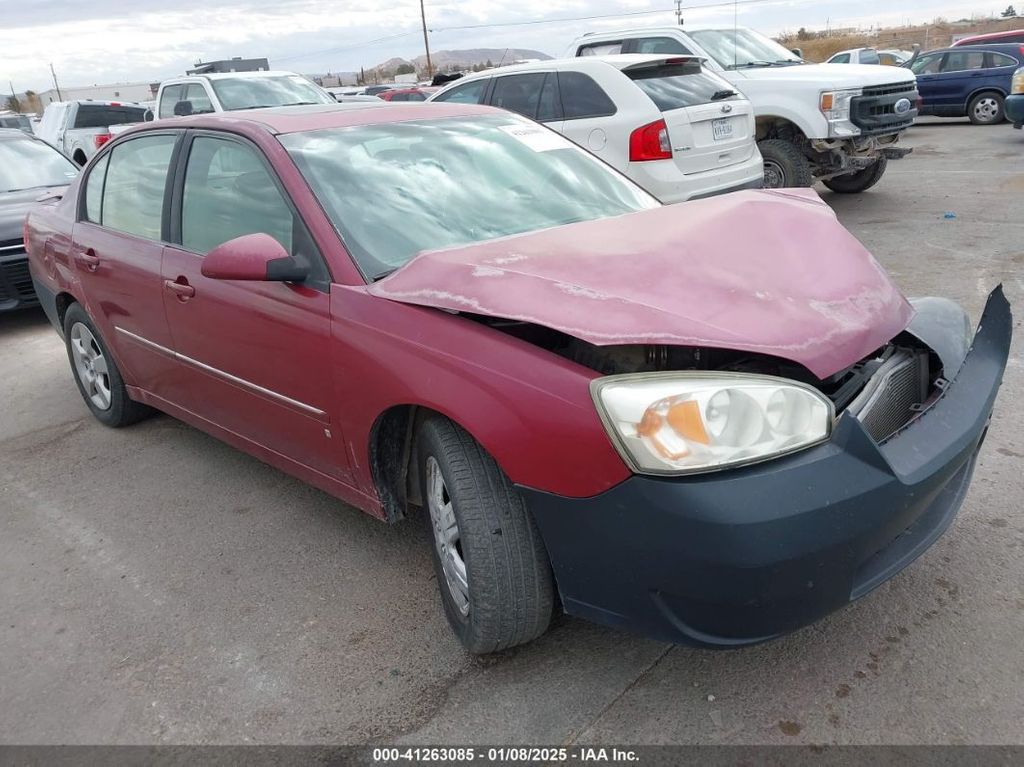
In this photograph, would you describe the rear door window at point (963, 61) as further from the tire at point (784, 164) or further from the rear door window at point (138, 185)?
the rear door window at point (138, 185)

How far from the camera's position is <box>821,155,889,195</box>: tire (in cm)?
1004

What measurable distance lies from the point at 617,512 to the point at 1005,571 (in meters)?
1.63

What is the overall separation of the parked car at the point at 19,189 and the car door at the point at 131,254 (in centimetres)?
207

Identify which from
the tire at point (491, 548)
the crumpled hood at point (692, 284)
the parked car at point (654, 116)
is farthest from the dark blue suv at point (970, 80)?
the tire at point (491, 548)

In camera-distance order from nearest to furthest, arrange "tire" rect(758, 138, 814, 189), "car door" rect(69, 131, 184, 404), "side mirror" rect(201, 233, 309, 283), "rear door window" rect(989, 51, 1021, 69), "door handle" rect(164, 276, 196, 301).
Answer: "side mirror" rect(201, 233, 309, 283) → "door handle" rect(164, 276, 196, 301) → "car door" rect(69, 131, 184, 404) → "tire" rect(758, 138, 814, 189) → "rear door window" rect(989, 51, 1021, 69)

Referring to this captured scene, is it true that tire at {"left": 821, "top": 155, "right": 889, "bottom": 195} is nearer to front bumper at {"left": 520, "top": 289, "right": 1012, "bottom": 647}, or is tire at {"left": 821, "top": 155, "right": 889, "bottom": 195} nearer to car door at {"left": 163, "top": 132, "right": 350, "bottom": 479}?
car door at {"left": 163, "top": 132, "right": 350, "bottom": 479}

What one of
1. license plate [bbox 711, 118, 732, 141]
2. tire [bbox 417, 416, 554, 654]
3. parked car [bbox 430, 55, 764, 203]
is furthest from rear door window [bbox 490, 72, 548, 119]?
tire [bbox 417, 416, 554, 654]

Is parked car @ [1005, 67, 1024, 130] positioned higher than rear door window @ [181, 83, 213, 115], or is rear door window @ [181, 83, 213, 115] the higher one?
rear door window @ [181, 83, 213, 115]

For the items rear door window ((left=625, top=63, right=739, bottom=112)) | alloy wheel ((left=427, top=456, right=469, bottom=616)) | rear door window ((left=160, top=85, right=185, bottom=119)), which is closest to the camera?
alloy wheel ((left=427, top=456, right=469, bottom=616))

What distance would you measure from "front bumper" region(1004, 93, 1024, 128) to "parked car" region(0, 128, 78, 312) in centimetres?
1252

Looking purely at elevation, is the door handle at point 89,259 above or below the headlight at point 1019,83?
above

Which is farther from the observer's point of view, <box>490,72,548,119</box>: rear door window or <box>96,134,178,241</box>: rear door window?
<box>490,72,548,119</box>: rear door window

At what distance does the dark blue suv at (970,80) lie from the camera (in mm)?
16578

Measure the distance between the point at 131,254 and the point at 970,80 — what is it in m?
17.7
